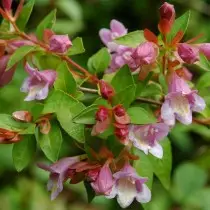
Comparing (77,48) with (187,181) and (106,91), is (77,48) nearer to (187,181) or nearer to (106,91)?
(106,91)

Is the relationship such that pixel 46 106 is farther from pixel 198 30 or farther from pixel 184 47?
pixel 198 30

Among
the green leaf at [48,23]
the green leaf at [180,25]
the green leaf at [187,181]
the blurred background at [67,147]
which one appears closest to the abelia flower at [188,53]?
the green leaf at [180,25]

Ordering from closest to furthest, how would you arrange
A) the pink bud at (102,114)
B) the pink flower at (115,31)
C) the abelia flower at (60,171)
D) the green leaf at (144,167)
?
the pink bud at (102,114) → the abelia flower at (60,171) → the green leaf at (144,167) → the pink flower at (115,31)

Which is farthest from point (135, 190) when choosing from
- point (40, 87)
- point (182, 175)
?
point (182, 175)

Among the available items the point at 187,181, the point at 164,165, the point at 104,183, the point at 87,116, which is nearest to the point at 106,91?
the point at 87,116

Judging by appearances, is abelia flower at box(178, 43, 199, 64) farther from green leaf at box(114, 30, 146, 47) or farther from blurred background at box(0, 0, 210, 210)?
blurred background at box(0, 0, 210, 210)

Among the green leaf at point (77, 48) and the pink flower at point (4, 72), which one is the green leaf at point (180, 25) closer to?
the green leaf at point (77, 48)
